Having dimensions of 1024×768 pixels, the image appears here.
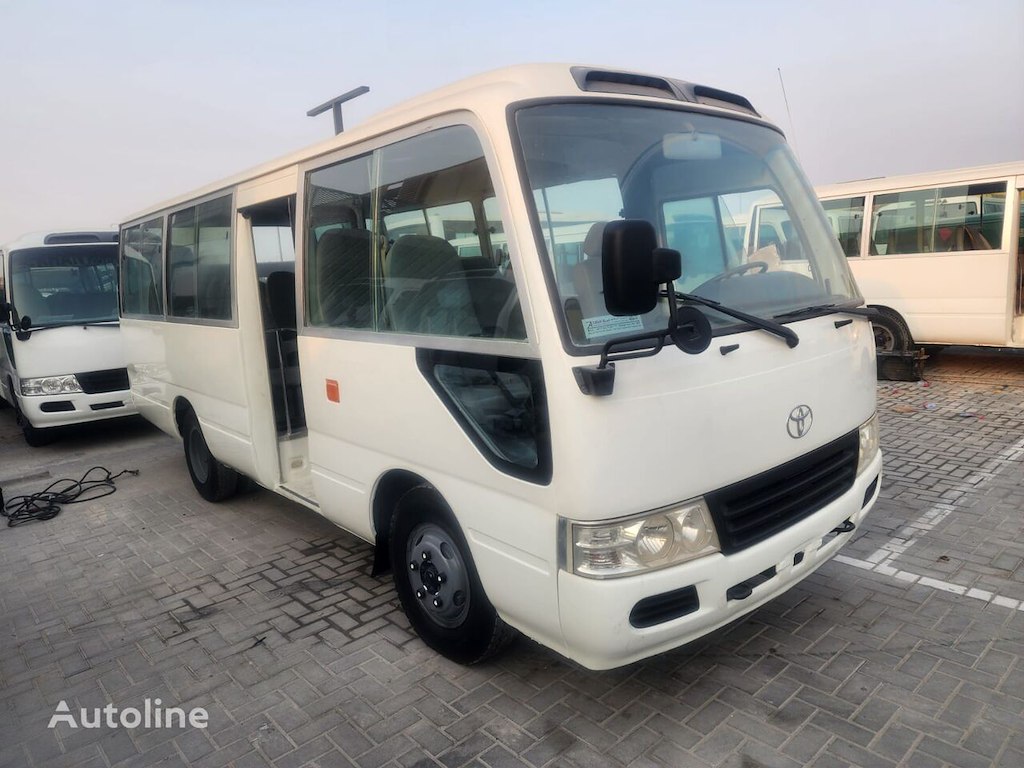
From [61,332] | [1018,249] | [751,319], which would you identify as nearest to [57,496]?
[61,332]

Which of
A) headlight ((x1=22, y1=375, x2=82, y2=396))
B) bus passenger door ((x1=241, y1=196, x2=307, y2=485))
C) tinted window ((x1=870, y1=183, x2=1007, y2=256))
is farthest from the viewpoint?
tinted window ((x1=870, y1=183, x2=1007, y2=256))

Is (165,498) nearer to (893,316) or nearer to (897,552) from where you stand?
(897,552)

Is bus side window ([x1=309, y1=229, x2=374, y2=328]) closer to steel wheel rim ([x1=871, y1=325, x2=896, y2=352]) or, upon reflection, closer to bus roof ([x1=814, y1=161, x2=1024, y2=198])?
bus roof ([x1=814, y1=161, x2=1024, y2=198])

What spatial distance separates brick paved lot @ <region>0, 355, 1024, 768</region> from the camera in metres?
2.84

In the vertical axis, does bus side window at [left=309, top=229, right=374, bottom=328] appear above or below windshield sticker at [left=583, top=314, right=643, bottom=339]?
above

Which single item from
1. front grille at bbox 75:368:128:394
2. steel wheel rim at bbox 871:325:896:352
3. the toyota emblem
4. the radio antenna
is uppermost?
the radio antenna

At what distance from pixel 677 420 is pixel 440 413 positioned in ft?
3.42

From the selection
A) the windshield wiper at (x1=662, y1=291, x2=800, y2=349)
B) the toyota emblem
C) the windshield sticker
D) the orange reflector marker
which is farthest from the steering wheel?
the orange reflector marker

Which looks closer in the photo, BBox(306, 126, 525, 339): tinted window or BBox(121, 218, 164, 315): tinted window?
BBox(306, 126, 525, 339): tinted window

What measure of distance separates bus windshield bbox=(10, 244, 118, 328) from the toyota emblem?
27.9ft

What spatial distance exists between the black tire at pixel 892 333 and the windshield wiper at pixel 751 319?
7.79m

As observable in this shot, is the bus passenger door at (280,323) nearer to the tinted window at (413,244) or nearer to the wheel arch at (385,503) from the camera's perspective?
the tinted window at (413,244)

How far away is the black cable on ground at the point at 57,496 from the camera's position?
6.24m

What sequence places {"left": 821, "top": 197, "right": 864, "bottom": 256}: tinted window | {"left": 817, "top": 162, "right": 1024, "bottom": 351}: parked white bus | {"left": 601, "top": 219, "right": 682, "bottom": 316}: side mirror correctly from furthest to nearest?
{"left": 821, "top": 197, "right": 864, "bottom": 256}: tinted window → {"left": 817, "top": 162, "right": 1024, "bottom": 351}: parked white bus → {"left": 601, "top": 219, "right": 682, "bottom": 316}: side mirror
